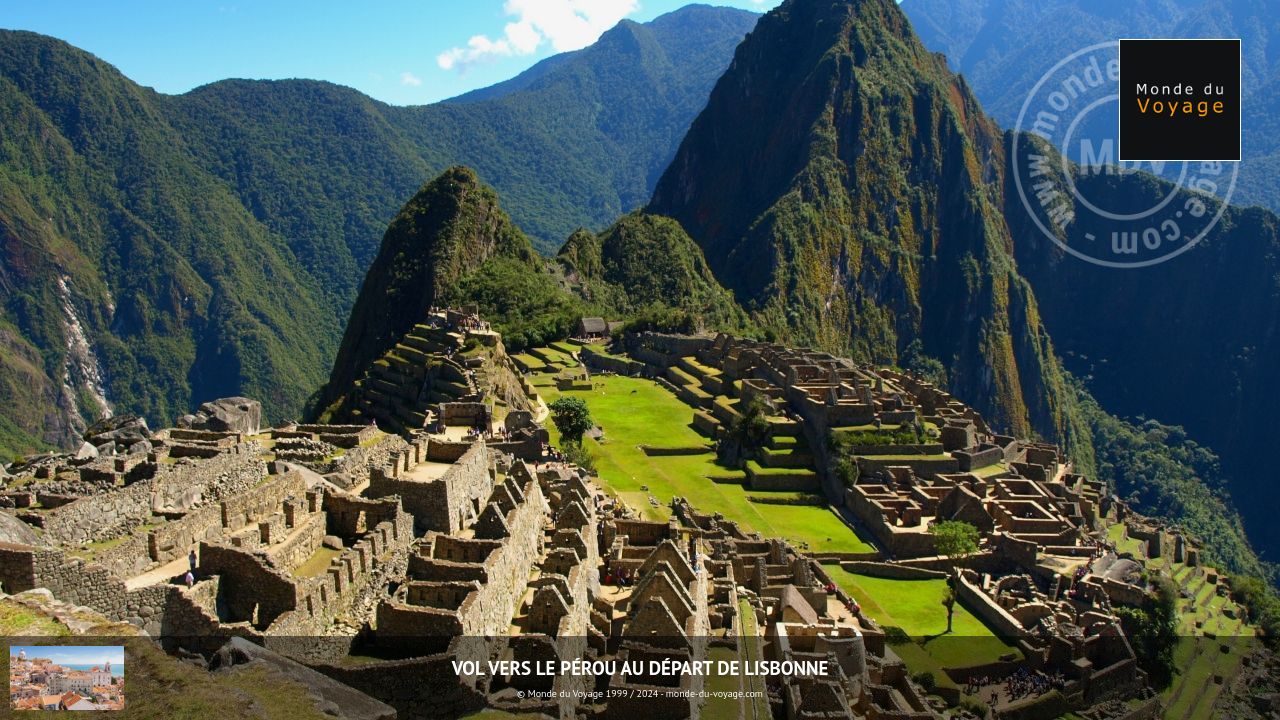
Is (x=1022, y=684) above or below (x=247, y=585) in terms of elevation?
below

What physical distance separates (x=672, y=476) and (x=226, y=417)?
25027mm

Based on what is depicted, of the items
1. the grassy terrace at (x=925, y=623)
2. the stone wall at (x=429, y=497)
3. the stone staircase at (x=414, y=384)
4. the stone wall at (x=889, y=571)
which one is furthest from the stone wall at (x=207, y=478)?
the stone wall at (x=889, y=571)

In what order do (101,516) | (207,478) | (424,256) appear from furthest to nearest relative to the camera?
(424,256), (207,478), (101,516)

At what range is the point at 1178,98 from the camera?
216 ft

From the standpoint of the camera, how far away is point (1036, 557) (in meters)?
48.5

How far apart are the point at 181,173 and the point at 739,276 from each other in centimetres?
9296

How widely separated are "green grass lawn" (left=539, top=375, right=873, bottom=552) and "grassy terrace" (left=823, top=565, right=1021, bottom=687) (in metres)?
3.49

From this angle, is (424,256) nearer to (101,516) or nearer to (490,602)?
(101,516)

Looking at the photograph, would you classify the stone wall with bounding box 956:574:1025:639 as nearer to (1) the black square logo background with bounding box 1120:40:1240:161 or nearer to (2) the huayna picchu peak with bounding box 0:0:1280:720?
(2) the huayna picchu peak with bounding box 0:0:1280:720

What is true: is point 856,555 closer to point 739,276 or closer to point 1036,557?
point 1036,557

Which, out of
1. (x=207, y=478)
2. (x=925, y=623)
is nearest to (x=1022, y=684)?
(x=925, y=623)

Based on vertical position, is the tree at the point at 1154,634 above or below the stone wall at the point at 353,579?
below

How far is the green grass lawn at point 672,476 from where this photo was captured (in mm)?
50188

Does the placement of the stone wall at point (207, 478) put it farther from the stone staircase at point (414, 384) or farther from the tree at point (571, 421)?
the tree at point (571, 421)
